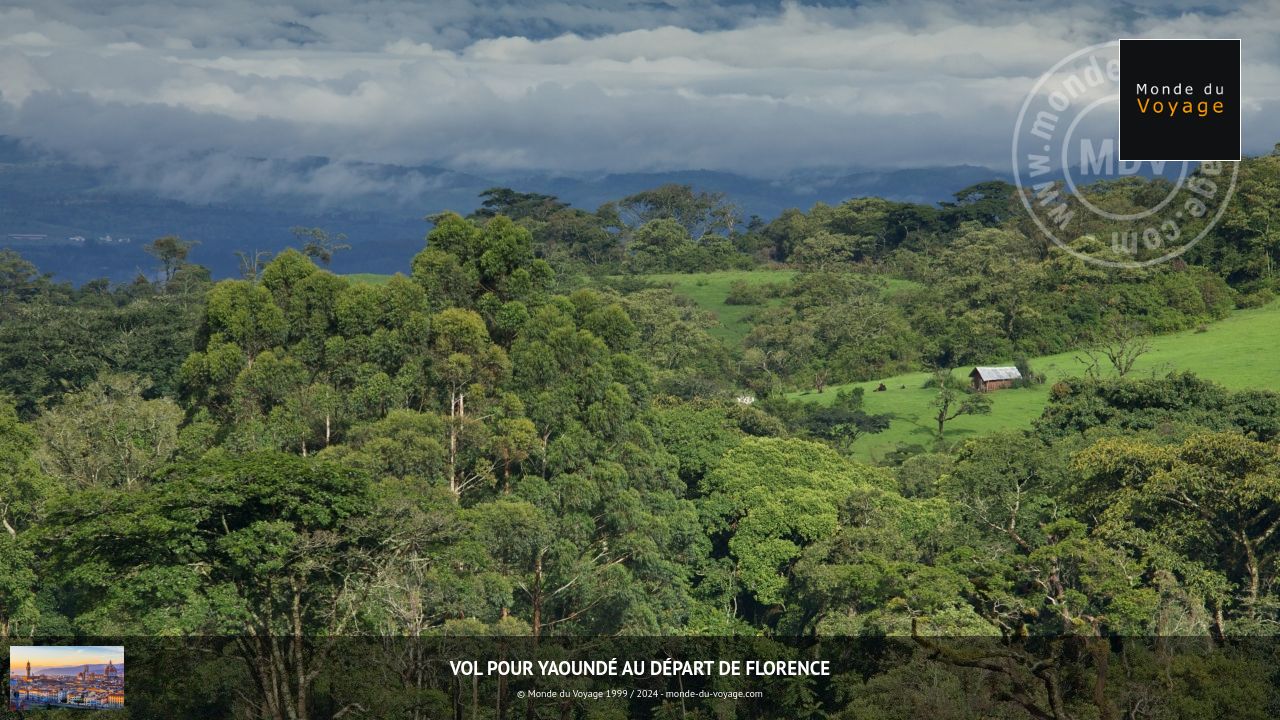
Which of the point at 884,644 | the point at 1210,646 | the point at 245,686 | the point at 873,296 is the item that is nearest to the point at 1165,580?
the point at 1210,646

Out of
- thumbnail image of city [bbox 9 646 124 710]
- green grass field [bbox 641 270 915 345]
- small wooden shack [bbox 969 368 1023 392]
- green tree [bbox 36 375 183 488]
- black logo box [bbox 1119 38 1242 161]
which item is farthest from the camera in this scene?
green grass field [bbox 641 270 915 345]

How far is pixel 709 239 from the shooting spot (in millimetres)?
107625

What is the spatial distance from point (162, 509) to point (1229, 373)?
157 ft

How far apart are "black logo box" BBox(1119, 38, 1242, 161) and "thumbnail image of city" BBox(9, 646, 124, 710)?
3230cm

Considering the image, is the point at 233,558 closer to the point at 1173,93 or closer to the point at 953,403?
the point at 1173,93

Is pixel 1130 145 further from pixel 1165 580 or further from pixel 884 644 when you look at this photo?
pixel 884 644

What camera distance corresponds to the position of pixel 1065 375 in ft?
190

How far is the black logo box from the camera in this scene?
41.5 m

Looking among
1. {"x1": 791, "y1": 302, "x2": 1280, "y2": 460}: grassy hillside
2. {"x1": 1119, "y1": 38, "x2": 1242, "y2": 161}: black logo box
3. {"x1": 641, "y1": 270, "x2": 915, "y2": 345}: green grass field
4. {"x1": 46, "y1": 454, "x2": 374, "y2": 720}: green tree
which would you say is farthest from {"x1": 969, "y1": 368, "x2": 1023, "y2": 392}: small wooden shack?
{"x1": 46, "y1": 454, "x2": 374, "y2": 720}: green tree

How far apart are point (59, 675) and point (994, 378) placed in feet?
151

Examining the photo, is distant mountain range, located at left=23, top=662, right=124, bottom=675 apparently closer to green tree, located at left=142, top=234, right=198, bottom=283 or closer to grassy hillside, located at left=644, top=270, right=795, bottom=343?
grassy hillside, located at left=644, top=270, right=795, bottom=343

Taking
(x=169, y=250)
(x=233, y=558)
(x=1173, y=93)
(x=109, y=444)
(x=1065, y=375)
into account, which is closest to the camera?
(x=233, y=558)

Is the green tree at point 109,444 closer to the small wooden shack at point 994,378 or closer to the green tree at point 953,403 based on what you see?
the green tree at point 953,403

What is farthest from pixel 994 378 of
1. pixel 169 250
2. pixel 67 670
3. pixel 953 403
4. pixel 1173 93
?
pixel 169 250
